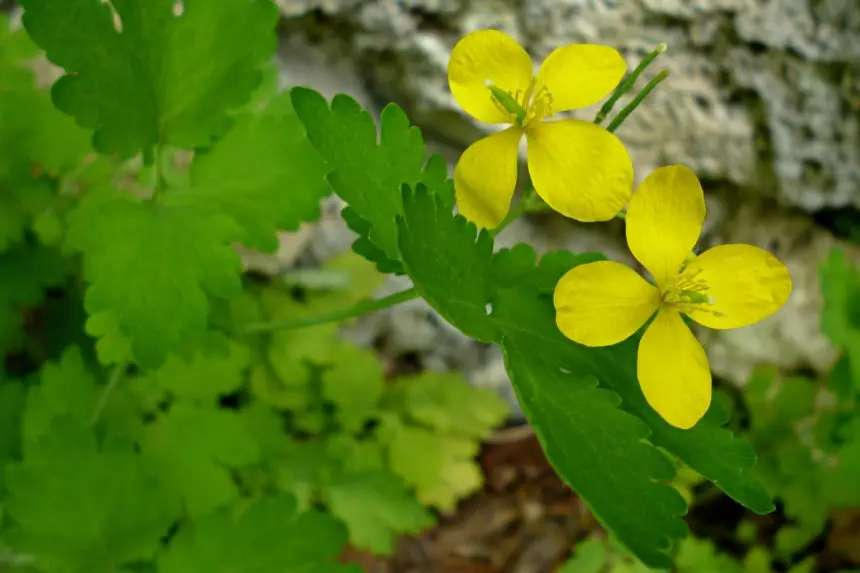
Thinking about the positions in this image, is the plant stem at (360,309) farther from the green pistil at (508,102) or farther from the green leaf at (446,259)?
the green pistil at (508,102)

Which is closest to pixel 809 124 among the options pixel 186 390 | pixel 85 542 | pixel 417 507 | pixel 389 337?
pixel 389 337

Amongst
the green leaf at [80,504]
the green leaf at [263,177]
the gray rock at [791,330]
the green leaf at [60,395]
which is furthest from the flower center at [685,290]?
the gray rock at [791,330]

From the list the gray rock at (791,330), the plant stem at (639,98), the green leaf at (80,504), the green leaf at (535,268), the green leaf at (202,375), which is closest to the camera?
the plant stem at (639,98)

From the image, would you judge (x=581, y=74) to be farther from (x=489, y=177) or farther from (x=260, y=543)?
(x=260, y=543)

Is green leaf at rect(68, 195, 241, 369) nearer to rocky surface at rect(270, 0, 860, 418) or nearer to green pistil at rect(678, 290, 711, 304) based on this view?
green pistil at rect(678, 290, 711, 304)

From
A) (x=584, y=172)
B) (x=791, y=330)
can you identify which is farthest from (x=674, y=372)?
(x=791, y=330)

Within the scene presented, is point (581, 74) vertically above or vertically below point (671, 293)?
above

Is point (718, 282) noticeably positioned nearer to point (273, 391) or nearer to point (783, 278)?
point (783, 278)
